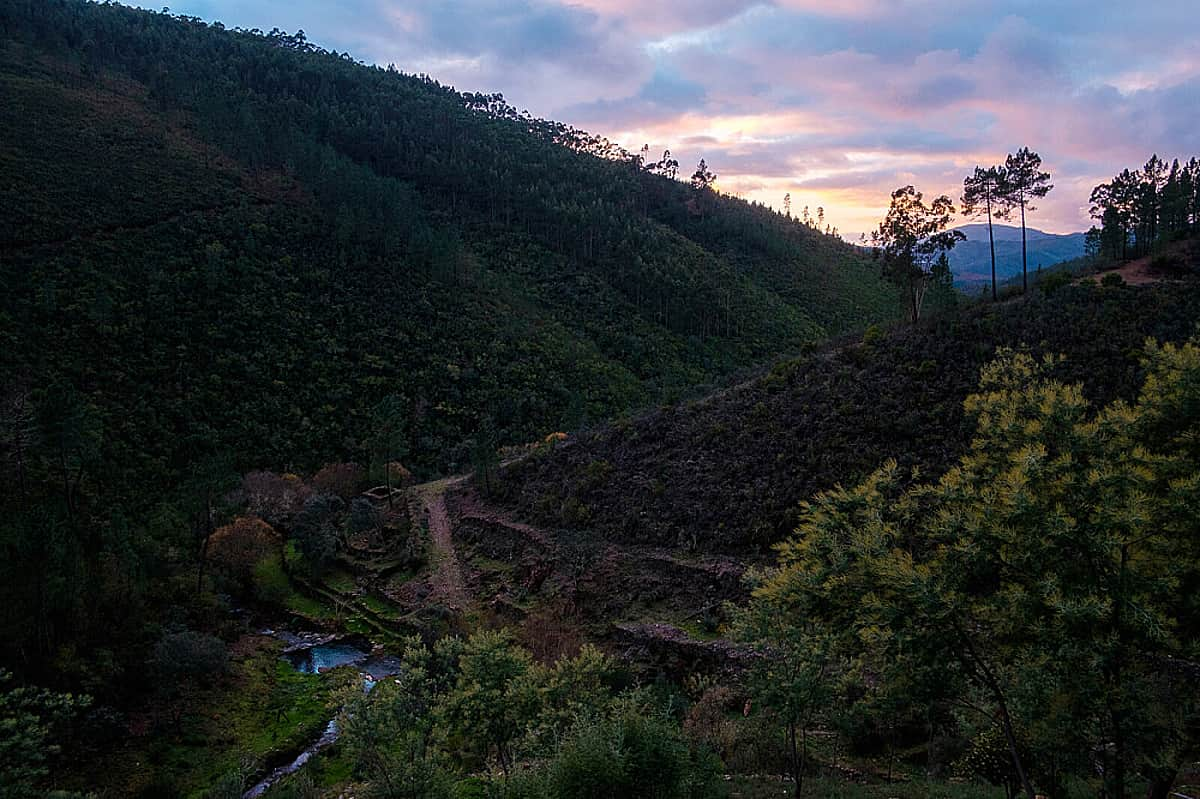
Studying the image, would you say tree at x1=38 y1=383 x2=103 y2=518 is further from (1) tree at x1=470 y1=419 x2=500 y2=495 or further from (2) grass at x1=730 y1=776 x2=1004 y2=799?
(2) grass at x1=730 y1=776 x2=1004 y2=799

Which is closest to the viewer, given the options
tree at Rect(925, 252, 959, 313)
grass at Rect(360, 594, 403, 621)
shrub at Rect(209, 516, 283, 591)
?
grass at Rect(360, 594, 403, 621)

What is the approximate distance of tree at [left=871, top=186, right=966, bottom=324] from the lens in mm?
40969

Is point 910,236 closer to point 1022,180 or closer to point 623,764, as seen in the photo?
point 1022,180

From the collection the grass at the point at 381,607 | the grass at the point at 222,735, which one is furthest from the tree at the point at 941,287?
the grass at the point at 222,735

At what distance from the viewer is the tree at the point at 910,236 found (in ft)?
134

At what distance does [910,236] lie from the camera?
41531mm

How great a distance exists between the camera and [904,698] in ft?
40.4

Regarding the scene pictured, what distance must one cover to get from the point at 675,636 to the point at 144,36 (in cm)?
14919

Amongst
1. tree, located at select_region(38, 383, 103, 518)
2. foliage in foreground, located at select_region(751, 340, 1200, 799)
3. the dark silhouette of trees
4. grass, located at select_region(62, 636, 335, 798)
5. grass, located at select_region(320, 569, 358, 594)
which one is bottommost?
grass, located at select_region(62, 636, 335, 798)

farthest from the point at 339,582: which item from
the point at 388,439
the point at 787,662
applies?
the point at 787,662

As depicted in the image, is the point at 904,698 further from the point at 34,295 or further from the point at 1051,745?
the point at 34,295

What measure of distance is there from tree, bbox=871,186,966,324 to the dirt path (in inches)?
1223

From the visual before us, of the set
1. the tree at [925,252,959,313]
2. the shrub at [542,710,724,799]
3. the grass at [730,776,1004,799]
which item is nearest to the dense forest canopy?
the shrub at [542,710,724,799]

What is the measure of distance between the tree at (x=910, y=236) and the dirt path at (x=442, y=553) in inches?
1223
